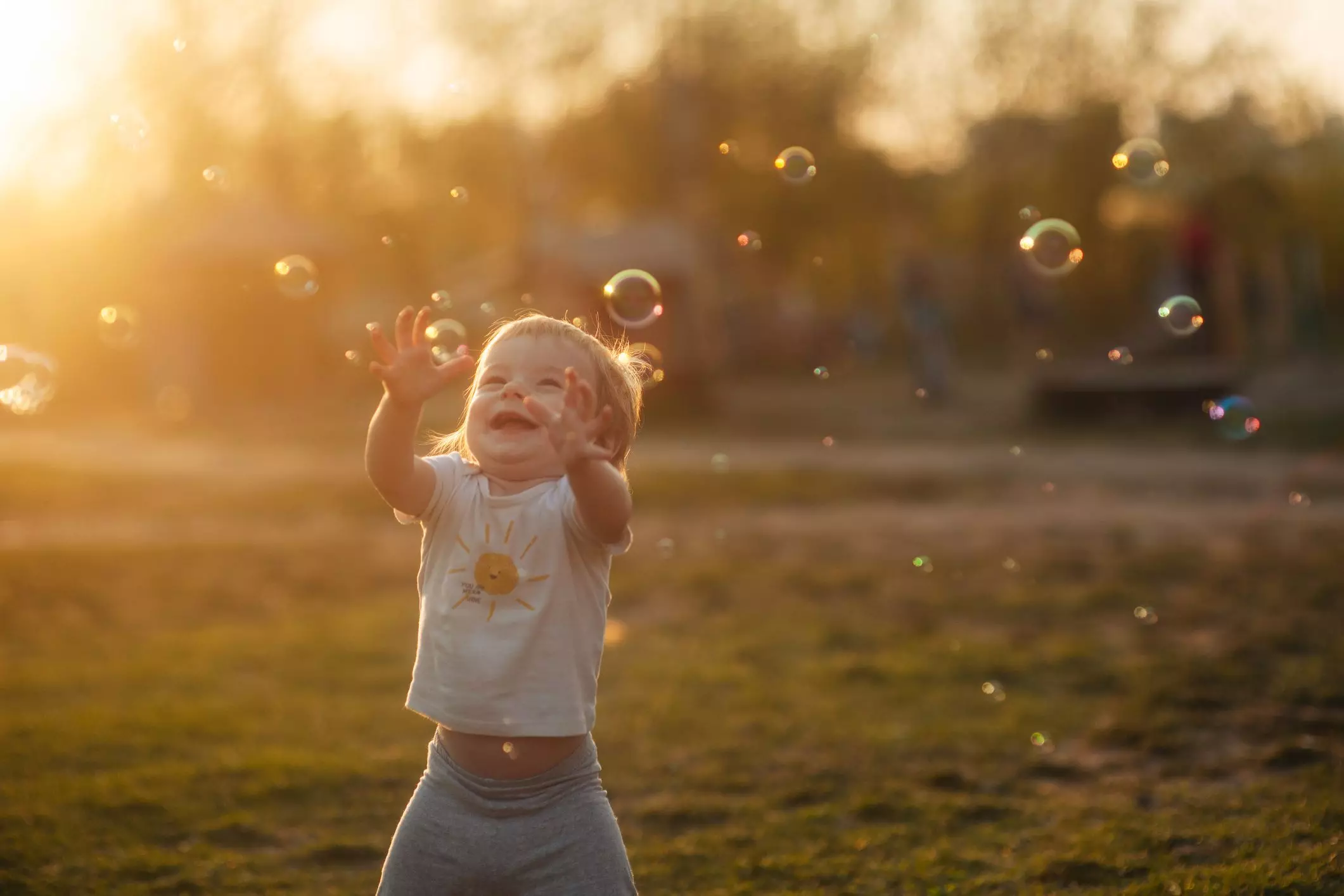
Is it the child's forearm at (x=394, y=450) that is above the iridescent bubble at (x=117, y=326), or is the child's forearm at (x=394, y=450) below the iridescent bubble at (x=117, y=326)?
below

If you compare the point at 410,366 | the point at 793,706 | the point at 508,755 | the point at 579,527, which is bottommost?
the point at 793,706

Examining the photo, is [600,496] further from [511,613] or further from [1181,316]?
[1181,316]

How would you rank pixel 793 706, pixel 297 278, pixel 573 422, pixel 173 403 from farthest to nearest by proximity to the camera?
pixel 173 403, pixel 793 706, pixel 297 278, pixel 573 422

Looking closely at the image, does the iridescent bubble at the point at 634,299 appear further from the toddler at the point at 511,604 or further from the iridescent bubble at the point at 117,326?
the iridescent bubble at the point at 117,326

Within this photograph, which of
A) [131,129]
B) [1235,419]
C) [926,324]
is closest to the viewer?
[131,129]

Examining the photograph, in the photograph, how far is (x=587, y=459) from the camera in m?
2.67

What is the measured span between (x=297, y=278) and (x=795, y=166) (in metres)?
2.03

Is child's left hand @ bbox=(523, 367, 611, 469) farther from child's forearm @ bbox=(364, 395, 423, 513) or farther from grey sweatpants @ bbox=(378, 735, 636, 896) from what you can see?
grey sweatpants @ bbox=(378, 735, 636, 896)

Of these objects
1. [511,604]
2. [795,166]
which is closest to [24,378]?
[795,166]

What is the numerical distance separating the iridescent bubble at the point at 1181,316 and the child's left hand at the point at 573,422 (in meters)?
3.69

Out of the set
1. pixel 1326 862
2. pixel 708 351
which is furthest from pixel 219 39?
pixel 1326 862

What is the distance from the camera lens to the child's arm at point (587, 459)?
8.66ft

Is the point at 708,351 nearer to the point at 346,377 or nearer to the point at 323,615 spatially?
the point at 346,377

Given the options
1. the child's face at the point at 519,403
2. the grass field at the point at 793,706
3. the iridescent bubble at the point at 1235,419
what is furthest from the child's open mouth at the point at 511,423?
the iridescent bubble at the point at 1235,419
